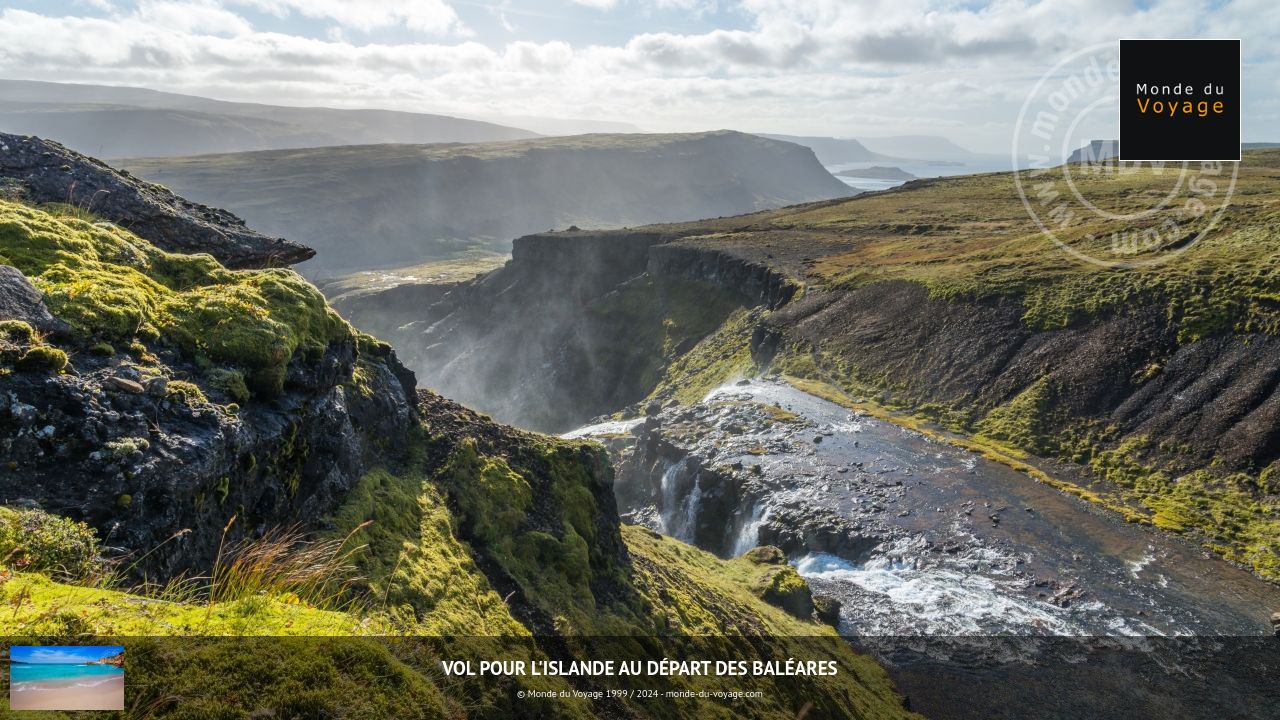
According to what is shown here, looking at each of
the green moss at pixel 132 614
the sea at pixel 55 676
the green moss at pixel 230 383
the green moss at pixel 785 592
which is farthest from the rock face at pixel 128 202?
the green moss at pixel 785 592

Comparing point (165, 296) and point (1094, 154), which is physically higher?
point (1094, 154)

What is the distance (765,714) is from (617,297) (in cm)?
7741

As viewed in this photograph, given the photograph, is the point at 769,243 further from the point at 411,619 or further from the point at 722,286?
the point at 411,619

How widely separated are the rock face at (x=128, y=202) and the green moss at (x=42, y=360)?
18.8 feet

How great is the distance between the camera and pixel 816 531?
31.2 m

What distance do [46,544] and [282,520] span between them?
352 cm

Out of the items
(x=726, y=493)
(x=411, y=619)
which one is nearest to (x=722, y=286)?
(x=726, y=493)

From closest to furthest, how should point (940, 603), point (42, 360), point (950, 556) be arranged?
point (42, 360), point (940, 603), point (950, 556)

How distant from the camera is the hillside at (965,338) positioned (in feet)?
108

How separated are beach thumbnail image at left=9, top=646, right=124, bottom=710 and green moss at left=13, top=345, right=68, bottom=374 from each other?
4.05 meters

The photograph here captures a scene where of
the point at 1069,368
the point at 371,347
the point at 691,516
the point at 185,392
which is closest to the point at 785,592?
the point at 371,347

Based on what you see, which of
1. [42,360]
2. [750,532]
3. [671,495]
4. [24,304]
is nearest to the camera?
[42,360]

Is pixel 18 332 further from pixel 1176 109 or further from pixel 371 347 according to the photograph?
pixel 1176 109

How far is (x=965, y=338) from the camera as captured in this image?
156 ft
